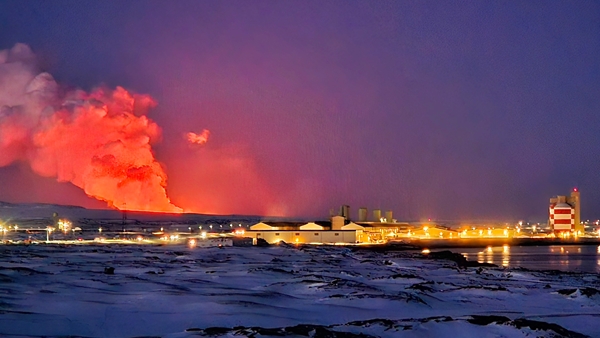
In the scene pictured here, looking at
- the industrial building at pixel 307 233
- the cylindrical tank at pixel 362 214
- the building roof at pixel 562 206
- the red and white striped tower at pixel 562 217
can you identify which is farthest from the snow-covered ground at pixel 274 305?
the red and white striped tower at pixel 562 217

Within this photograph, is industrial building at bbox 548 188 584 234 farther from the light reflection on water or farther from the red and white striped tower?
the light reflection on water

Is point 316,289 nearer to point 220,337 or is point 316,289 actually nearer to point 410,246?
point 220,337

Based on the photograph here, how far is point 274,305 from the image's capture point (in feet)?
57.5

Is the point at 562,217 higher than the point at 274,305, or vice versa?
the point at 562,217

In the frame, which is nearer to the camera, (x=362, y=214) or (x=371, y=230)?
(x=371, y=230)

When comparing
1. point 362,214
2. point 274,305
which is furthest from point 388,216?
point 274,305

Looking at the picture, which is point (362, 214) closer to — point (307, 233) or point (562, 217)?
point (307, 233)

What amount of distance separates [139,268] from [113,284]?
25.1 ft

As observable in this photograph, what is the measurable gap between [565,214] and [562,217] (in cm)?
111

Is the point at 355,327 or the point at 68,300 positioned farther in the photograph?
the point at 68,300

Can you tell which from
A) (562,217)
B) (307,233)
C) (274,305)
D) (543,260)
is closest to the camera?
(274,305)

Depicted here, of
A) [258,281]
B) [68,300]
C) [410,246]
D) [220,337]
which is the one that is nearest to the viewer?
[220,337]

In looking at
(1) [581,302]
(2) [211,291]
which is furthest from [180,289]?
(1) [581,302]

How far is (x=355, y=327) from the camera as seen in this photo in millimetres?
13516
